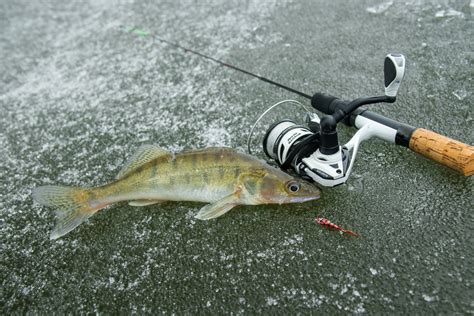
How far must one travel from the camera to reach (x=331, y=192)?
7.82 feet

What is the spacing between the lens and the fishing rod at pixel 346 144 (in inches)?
84.7

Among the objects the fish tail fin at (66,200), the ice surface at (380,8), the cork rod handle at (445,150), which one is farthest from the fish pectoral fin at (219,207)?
the ice surface at (380,8)

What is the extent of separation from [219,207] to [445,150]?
1.28 meters

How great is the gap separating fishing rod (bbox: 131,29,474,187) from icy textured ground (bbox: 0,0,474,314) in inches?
6.5

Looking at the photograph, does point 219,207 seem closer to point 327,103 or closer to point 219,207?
point 219,207

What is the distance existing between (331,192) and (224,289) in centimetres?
84

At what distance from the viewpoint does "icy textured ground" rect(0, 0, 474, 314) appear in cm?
200

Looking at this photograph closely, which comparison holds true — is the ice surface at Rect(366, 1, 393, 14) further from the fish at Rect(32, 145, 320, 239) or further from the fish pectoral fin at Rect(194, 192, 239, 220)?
the fish pectoral fin at Rect(194, 192, 239, 220)

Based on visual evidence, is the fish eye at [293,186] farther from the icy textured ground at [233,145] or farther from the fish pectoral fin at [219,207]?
the fish pectoral fin at [219,207]

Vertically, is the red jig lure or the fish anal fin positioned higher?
the fish anal fin

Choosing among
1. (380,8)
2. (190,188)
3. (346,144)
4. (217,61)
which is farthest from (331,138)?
(380,8)

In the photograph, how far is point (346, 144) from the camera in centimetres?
236

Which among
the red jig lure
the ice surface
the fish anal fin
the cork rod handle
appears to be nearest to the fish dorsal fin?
the fish anal fin

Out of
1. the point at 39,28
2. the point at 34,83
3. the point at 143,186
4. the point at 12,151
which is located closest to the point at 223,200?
the point at 143,186
